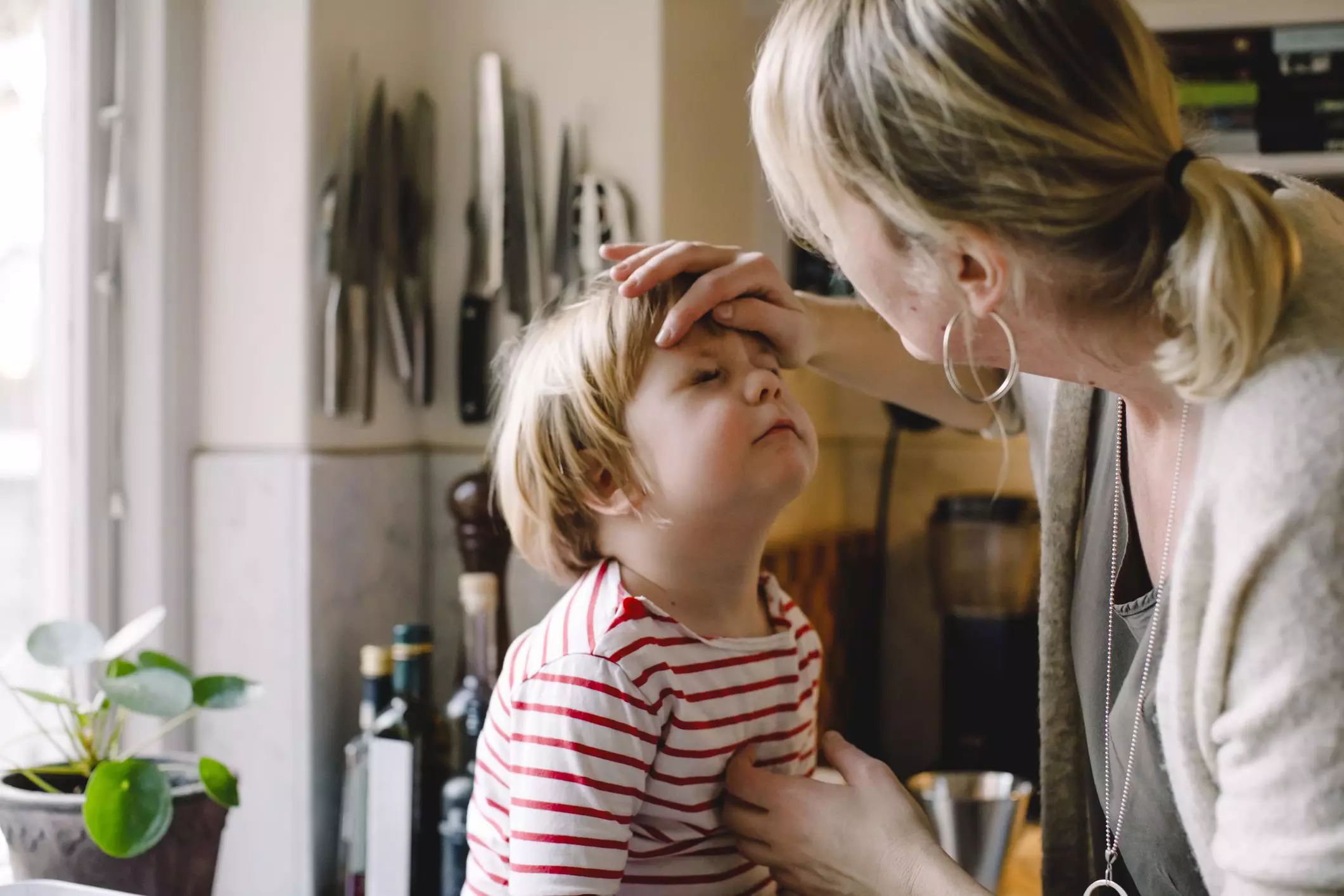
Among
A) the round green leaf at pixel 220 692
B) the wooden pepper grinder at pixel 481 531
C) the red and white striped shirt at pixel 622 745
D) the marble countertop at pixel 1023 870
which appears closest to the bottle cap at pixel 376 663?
the wooden pepper grinder at pixel 481 531

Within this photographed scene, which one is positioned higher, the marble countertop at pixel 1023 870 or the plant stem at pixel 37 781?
the plant stem at pixel 37 781

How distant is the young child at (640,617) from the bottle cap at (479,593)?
0.35m

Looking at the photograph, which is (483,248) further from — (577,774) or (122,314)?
(577,774)

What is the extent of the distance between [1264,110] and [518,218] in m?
1.14

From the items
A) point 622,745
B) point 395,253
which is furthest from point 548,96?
point 622,745

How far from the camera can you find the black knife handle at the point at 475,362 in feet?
5.61

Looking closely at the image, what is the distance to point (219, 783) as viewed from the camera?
113 cm

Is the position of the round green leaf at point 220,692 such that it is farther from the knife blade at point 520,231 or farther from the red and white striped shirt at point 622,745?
the knife blade at point 520,231

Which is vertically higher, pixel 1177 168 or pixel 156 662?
pixel 1177 168

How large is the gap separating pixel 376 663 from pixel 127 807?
0.42 m

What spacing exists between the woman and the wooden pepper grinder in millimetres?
711

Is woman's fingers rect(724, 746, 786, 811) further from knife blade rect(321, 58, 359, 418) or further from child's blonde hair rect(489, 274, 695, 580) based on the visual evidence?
knife blade rect(321, 58, 359, 418)

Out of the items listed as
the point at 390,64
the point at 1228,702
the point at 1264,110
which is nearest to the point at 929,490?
the point at 1264,110

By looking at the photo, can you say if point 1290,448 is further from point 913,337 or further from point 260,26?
point 260,26
